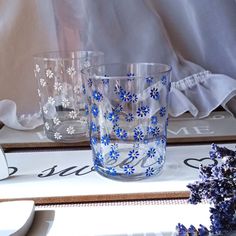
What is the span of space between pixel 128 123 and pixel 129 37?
0.35m

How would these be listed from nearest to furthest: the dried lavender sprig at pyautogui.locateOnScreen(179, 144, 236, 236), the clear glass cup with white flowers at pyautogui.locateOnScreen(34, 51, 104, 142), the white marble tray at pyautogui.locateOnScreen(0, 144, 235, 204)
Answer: the dried lavender sprig at pyautogui.locateOnScreen(179, 144, 236, 236) → the white marble tray at pyautogui.locateOnScreen(0, 144, 235, 204) → the clear glass cup with white flowers at pyautogui.locateOnScreen(34, 51, 104, 142)

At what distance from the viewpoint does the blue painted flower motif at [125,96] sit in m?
0.51

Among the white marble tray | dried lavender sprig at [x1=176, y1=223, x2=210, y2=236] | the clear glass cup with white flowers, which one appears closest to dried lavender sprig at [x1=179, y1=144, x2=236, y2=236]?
dried lavender sprig at [x1=176, y1=223, x2=210, y2=236]

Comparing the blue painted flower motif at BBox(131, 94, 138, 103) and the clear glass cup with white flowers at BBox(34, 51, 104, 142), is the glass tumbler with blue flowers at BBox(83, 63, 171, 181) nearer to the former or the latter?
the blue painted flower motif at BBox(131, 94, 138, 103)

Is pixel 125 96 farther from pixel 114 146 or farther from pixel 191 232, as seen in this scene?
pixel 191 232

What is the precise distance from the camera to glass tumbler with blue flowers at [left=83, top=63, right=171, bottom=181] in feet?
1.68

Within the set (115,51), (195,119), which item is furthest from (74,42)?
(195,119)

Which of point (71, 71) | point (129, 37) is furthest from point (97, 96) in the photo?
point (129, 37)

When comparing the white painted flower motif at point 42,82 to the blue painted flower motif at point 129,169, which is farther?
the white painted flower motif at point 42,82

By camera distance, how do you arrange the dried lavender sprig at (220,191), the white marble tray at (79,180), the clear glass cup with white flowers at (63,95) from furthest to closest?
1. the clear glass cup with white flowers at (63,95)
2. the white marble tray at (79,180)
3. the dried lavender sprig at (220,191)

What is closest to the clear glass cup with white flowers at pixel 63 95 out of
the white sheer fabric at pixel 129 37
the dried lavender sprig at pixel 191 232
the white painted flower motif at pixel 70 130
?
the white painted flower motif at pixel 70 130

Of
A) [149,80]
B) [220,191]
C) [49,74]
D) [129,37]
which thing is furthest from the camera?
[129,37]

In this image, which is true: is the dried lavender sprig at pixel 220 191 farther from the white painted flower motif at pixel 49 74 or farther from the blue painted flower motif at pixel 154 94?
the white painted flower motif at pixel 49 74

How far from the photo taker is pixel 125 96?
20.4 inches
